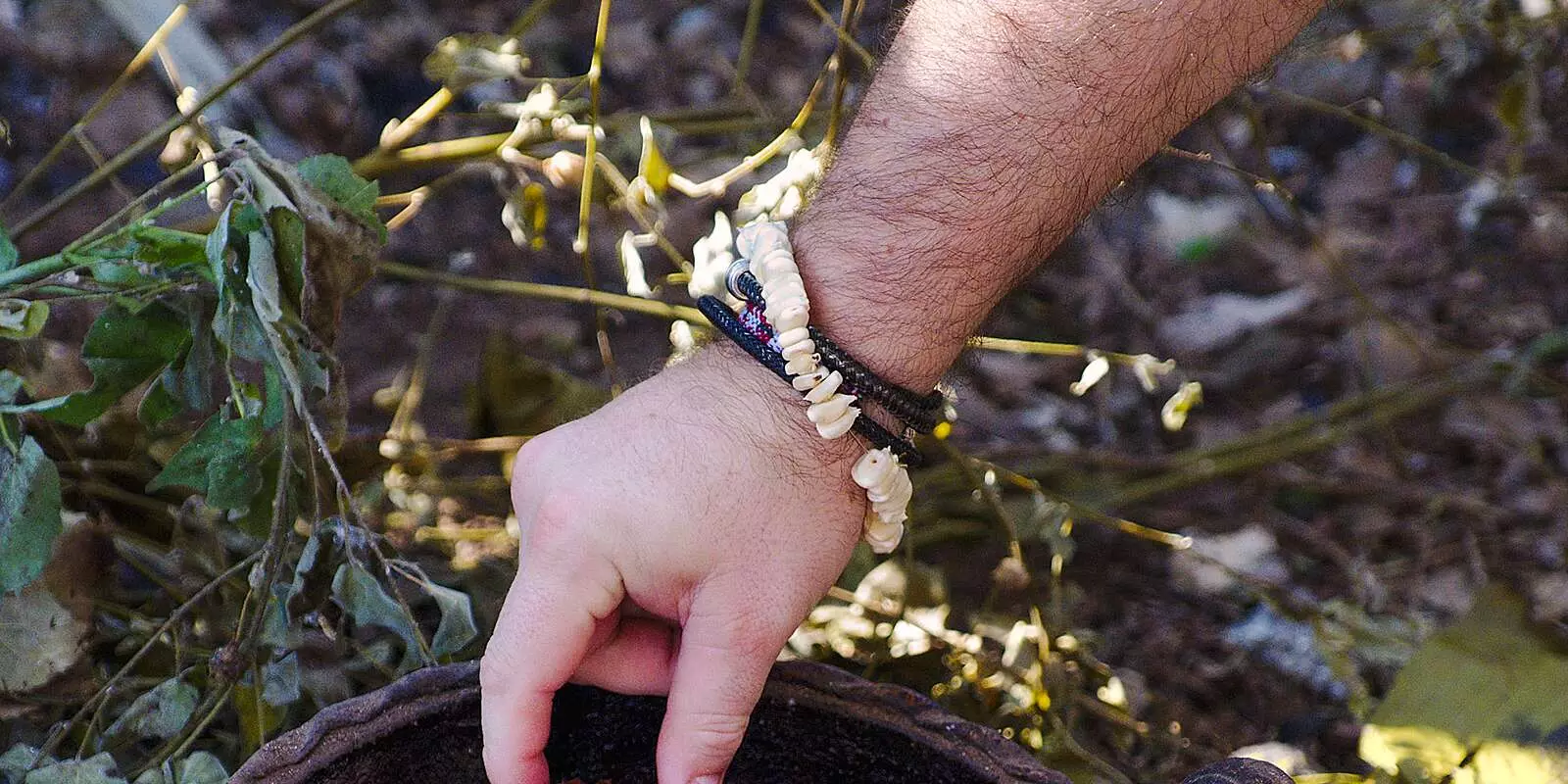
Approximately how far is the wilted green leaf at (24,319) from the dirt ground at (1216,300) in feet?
1.86

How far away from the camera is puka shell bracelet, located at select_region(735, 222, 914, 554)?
0.95 m

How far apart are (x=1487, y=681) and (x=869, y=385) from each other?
74cm

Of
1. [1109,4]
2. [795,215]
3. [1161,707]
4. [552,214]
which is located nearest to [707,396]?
[795,215]

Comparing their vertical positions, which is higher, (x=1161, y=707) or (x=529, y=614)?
(x=529, y=614)

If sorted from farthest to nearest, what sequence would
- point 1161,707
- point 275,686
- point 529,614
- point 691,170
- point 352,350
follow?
point 691,170 → point 352,350 → point 1161,707 → point 275,686 → point 529,614

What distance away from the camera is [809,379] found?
951mm

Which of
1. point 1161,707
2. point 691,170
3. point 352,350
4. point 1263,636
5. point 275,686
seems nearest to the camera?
point 275,686

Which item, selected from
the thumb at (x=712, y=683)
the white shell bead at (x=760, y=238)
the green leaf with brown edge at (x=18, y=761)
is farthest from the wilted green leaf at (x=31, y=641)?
the white shell bead at (x=760, y=238)

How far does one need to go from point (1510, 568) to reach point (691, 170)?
1380 millimetres

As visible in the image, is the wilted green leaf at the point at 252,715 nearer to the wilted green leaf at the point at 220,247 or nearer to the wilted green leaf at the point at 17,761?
the wilted green leaf at the point at 17,761

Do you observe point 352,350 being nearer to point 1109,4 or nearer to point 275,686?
point 275,686

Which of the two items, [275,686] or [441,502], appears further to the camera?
[441,502]

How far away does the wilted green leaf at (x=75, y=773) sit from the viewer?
0.98 metres

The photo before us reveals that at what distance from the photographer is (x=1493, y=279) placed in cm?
235
